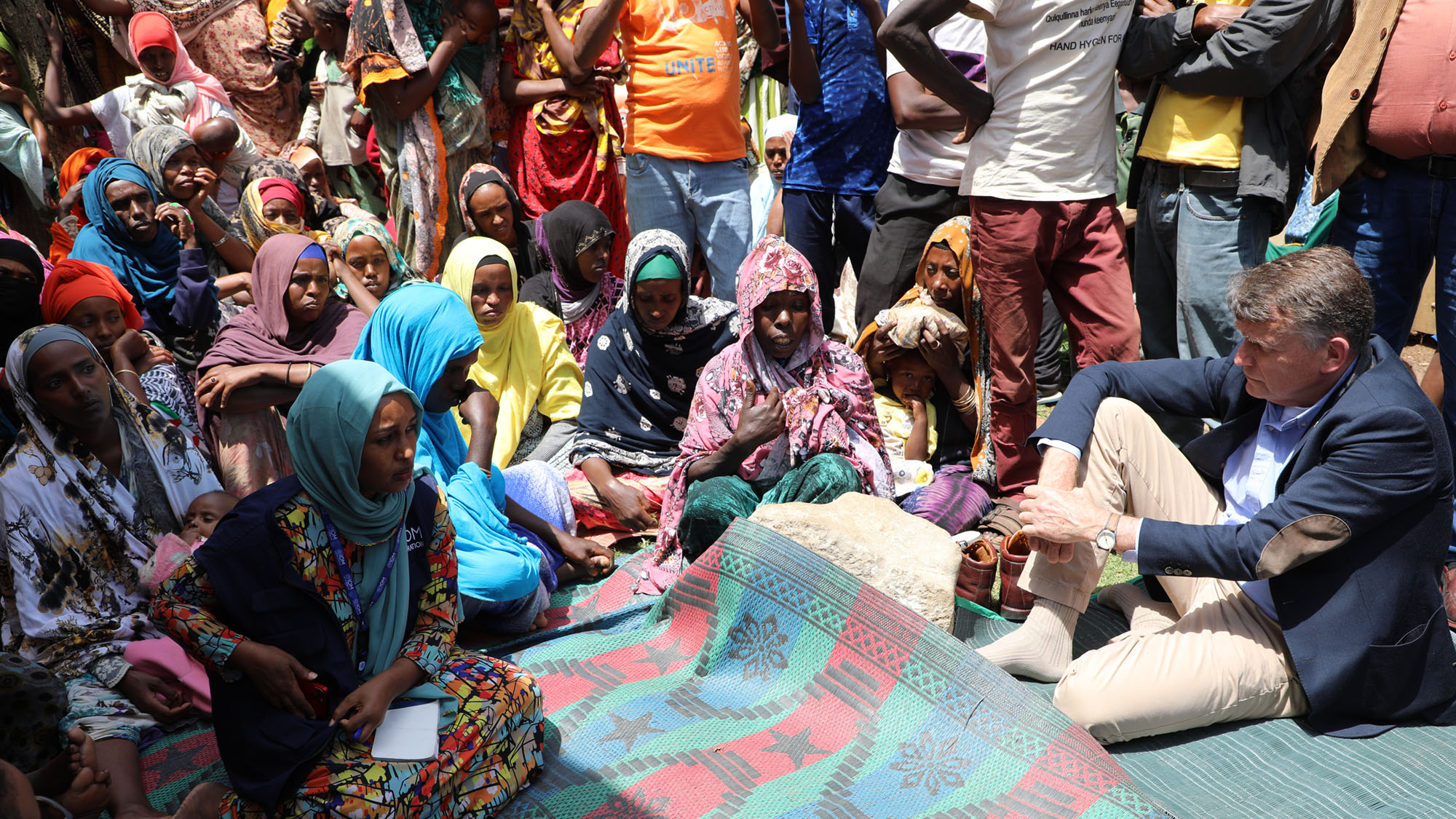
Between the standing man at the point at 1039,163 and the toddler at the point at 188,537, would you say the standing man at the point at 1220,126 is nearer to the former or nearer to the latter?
the standing man at the point at 1039,163

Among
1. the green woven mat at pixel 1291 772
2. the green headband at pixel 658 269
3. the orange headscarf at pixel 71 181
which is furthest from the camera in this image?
the orange headscarf at pixel 71 181

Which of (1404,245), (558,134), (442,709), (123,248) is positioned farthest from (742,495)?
(123,248)

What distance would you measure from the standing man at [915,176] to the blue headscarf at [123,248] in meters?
3.28

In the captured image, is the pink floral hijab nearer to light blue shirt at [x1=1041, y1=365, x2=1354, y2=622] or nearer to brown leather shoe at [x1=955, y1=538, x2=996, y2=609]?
brown leather shoe at [x1=955, y1=538, x2=996, y2=609]

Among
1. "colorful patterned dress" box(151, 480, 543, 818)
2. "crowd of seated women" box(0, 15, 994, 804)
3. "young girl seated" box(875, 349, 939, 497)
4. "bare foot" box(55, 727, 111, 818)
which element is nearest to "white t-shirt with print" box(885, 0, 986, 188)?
"crowd of seated women" box(0, 15, 994, 804)

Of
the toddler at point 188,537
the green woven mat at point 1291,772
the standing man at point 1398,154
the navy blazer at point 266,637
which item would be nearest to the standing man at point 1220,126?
the standing man at point 1398,154

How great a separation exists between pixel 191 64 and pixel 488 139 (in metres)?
1.97

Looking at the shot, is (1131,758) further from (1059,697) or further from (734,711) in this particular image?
(734,711)

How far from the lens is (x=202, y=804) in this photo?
7.68 feet

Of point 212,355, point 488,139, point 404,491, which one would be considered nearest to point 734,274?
point 488,139

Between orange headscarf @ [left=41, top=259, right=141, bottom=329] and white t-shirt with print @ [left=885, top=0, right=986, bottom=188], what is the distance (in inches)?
134

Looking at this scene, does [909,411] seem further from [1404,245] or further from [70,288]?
[70,288]

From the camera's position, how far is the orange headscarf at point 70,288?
391cm

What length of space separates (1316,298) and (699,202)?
3039 mm
